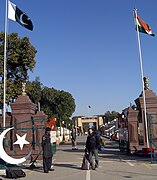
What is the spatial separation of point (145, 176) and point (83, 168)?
2.93 m

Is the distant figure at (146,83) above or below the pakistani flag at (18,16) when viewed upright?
below

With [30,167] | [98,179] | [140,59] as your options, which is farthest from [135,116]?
[98,179]

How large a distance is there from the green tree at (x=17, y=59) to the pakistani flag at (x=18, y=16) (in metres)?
9.69

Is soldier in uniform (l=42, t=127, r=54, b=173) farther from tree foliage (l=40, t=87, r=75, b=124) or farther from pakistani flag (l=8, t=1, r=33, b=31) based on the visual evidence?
tree foliage (l=40, t=87, r=75, b=124)

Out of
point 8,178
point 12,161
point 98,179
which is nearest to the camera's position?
point 98,179

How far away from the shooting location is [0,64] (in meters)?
28.7

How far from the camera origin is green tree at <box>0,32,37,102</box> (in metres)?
29.1

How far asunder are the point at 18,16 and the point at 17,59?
1042 centimetres

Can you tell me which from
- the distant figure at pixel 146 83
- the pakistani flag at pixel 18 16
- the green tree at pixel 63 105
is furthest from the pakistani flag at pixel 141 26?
the green tree at pixel 63 105

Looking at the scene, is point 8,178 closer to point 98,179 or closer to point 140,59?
point 98,179

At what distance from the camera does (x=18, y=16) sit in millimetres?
19500

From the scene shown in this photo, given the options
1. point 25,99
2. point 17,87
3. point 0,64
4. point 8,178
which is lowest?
point 8,178

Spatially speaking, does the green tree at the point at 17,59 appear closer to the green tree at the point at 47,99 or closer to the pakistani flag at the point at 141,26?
the pakistani flag at the point at 141,26

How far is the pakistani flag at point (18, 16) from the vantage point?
19259mm
